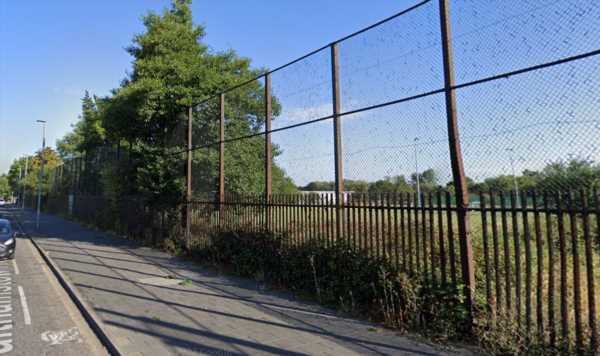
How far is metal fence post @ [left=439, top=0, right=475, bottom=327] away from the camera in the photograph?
14.8 feet

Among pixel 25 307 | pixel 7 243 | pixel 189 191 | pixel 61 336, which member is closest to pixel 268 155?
pixel 189 191

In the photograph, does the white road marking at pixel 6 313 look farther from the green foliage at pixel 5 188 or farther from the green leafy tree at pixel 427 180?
the green foliage at pixel 5 188

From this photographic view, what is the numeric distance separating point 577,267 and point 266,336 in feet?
11.5

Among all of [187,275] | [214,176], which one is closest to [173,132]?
[214,176]

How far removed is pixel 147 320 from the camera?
543cm

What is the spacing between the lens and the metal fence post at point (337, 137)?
629 cm

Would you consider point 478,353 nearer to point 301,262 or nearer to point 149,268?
point 301,262

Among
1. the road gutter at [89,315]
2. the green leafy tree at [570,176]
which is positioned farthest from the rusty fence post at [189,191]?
the green leafy tree at [570,176]

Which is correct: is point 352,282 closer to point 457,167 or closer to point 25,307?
point 457,167

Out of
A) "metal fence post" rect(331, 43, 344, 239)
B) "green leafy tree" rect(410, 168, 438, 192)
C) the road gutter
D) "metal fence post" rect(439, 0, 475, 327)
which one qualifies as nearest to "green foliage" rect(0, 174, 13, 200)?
the road gutter

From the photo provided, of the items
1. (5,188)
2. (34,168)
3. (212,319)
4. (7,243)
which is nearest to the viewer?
(212,319)

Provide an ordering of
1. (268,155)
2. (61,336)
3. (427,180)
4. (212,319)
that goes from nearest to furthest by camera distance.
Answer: (61,336)
(427,180)
(212,319)
(268,155)

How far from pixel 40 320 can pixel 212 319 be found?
111 inches

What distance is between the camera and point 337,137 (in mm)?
6625
